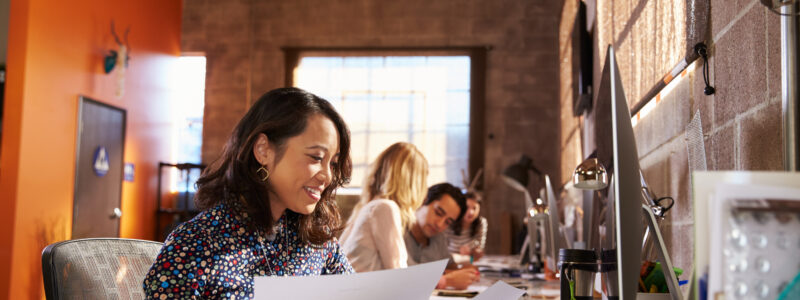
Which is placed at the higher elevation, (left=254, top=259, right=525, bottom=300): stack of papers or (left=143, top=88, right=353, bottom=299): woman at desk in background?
(left=143, top=88, right=353, bottom=299): woman at desk in background

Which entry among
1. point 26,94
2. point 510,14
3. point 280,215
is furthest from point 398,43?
point 280,215

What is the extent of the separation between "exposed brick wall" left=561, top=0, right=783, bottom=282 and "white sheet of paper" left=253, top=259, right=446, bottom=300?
0.57 m

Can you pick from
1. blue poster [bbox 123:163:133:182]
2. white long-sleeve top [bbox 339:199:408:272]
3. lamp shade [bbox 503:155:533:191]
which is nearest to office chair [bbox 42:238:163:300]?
white long-sleeve top [bbox 339:199:408:272]

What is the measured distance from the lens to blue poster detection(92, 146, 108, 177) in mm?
6145

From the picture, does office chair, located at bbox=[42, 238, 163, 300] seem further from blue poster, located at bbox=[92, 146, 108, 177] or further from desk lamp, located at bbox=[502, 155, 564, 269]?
blue poster, located at bbox=[92, 146, 108, 177]

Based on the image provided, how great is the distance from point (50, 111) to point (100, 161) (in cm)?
88

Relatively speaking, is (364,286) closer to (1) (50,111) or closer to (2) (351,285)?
(2) (351,285)

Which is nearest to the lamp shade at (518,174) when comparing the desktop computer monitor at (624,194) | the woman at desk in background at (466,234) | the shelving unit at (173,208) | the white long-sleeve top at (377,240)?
the woman at desk in background at (466,234)

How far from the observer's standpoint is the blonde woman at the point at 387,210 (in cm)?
277

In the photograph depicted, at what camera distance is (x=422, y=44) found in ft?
27.1

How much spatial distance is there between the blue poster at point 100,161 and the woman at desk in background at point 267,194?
511 cm

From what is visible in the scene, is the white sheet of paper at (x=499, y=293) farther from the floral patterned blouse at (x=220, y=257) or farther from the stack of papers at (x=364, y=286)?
the floral patterned blouse at (x=220, y=257)

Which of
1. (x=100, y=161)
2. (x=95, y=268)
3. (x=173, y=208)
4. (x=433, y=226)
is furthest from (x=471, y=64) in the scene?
(x=95, y=268)

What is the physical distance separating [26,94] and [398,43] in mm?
4332
